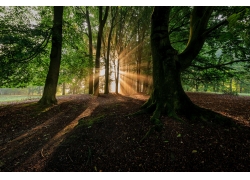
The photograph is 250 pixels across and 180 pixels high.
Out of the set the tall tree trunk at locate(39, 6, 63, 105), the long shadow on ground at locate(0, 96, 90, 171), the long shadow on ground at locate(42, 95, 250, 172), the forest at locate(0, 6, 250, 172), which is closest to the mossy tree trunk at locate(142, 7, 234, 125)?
the forest at locate(0, 6, 250, 172)

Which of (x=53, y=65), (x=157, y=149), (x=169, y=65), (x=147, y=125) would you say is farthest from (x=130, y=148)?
(x=53, y=65)

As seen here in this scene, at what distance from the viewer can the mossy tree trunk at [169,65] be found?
504 centimetres

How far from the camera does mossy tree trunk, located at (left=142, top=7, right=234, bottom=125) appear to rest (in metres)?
5.04

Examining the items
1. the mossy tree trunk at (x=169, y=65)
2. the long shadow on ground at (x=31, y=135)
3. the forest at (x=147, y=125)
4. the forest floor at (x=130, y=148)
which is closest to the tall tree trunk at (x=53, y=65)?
the forest at (x=147, y=125)

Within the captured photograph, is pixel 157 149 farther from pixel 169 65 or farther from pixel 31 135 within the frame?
pixel 31 135

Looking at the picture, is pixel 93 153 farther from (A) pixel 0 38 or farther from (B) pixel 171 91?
(A) pixel 0 38

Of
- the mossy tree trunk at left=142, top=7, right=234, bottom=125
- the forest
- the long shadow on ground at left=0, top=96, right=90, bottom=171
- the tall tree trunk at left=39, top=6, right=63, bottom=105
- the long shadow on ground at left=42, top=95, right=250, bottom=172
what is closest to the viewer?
the long shadow on ground at left=42, top=95, right=250, bottom=172

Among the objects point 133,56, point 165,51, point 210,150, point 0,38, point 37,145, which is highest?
point 133,56

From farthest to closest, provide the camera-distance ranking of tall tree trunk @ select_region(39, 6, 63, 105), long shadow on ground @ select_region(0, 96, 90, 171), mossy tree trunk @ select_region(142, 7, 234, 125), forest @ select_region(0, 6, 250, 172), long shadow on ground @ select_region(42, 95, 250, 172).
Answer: tall tree trunk @ select_region(39, 6, 63, 105), mossy tree trunk @ select_region(142, 7, 234, 125), long shadow on ground @ select_region(0, 96, 90, 171), forest @ select_region(0, 6, 250, 172), long shadow on ground @ select_region(42, 95, 250, 172)

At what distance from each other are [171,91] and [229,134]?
2197mm

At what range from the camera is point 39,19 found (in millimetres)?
10266

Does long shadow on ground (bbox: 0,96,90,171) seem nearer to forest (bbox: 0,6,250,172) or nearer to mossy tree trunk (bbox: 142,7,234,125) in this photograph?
forest (bbox: 0,6,250,172)

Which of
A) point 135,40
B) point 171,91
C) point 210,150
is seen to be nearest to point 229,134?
point 210,150

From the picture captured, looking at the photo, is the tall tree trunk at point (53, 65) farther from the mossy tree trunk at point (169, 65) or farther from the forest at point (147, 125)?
the mossy tree trunk at point (169, 65)
